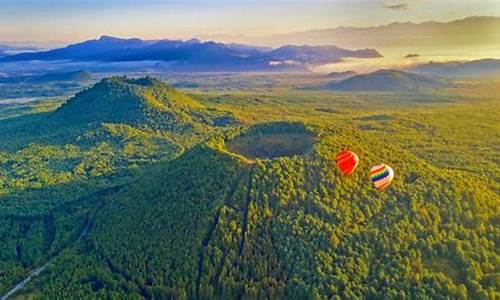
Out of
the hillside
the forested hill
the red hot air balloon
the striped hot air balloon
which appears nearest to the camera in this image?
the forested hill

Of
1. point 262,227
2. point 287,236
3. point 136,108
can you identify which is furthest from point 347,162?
point 136,108

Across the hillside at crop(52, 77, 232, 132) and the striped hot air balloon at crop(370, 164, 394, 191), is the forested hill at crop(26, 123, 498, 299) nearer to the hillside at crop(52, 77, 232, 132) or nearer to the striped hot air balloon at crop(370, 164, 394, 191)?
the striped hot air balloon at crop(370, 164, 394, 191)

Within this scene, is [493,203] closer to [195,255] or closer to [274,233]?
[274,233]

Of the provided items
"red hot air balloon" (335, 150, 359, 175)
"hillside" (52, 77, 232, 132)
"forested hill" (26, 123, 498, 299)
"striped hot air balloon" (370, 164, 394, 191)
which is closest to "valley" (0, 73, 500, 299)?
"forested hill" (26, 123, 498, 299)

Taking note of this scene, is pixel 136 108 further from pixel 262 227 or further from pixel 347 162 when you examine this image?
pixel 262 227

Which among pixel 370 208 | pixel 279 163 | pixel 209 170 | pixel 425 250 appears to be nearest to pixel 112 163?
pixel 209 170

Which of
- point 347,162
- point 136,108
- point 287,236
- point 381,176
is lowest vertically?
point 287,236
